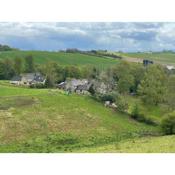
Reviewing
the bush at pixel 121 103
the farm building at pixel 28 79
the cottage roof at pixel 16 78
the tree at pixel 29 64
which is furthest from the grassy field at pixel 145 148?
the bush at pixel 121 103

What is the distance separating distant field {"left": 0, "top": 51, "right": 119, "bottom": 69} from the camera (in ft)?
55.7

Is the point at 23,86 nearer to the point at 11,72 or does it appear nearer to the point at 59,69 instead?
the point at 11,72

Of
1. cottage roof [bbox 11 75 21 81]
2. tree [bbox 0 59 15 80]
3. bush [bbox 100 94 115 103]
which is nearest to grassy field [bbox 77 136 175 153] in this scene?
cottage roof [bbox 11 75 21 81]

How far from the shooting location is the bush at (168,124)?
1777cm

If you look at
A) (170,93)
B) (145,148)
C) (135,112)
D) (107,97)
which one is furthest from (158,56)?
Answer: (145,148)

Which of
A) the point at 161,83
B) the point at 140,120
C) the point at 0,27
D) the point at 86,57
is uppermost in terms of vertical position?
the point at 0,27

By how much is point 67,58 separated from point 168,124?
466cm

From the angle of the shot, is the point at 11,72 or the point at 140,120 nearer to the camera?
the point at 11,72

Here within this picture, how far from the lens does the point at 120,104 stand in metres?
20.9
